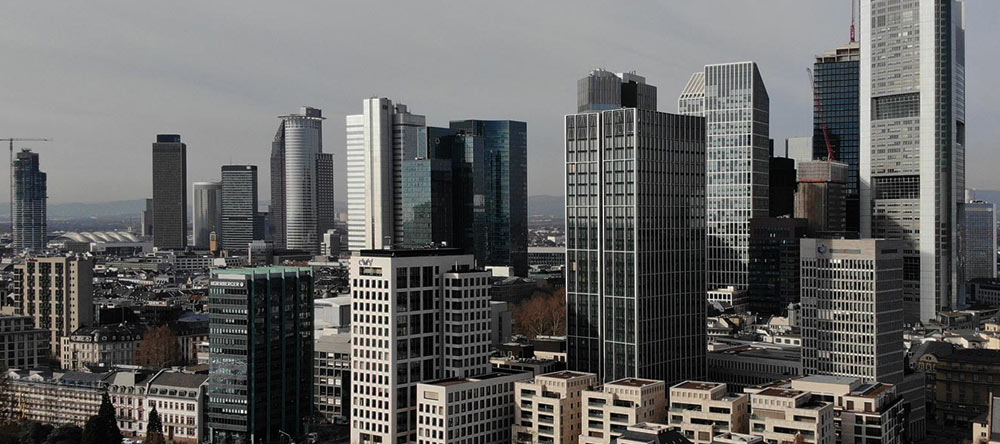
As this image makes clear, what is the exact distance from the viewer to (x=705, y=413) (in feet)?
314

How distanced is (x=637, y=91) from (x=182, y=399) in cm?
10369

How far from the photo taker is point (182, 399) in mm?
118750

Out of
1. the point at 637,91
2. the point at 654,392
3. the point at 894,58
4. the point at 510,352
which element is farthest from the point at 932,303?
the point at 654,392

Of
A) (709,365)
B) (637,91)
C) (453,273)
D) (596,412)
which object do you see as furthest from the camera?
(637,91)

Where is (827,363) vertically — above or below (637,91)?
below

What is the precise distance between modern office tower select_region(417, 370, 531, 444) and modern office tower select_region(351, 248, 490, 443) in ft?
11.6

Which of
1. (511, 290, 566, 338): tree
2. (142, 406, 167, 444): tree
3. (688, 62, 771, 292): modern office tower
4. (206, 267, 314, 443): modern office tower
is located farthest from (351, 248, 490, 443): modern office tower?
(688, 62, 771, 292): modern office tower

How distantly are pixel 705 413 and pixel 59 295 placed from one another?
113718 mm

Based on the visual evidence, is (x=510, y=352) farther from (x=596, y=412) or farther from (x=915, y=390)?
(x=915, y=390)

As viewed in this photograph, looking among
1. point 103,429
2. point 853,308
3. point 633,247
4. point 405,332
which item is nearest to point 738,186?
point 853,308

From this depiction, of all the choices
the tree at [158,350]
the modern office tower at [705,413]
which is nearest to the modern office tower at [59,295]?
the tree at [158,350]

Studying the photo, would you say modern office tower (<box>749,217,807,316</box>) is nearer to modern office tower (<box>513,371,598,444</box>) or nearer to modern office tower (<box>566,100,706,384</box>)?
modern office tower (<box>566,100,706,384</box>)

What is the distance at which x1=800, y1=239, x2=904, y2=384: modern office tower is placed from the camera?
384 ft

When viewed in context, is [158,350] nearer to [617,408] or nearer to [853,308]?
[617,408]
